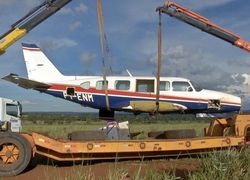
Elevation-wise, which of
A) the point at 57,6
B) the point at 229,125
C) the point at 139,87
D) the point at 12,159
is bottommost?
the point at 12,159

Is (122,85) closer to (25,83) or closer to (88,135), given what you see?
(25,83)

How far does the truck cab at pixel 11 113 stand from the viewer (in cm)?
2198

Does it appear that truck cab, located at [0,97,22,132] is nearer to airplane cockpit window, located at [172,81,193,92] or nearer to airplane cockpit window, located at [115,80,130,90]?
airplane cockpit window, located at [115,80,130,90]

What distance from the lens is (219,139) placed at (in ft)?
43.1

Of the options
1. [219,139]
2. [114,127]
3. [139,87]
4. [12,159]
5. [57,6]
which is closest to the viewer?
[12,159]

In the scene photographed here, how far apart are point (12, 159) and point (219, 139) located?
5872 mm

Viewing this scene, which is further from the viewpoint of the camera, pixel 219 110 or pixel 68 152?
pixel 219 110

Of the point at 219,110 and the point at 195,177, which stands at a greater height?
the point at 219,110

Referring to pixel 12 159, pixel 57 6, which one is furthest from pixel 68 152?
pixel 57 6

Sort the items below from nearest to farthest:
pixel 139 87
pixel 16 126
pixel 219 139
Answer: pixel 219 139, pixel 139 87, pixel 16 126

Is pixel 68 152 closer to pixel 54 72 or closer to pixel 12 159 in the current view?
pixel 12 159

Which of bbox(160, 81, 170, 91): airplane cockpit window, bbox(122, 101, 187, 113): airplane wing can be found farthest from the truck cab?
bbox(160, 81, 170, 91): airplane cockpit window

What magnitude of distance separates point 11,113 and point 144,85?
7.25 m

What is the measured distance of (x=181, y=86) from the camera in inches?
820
